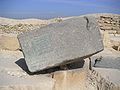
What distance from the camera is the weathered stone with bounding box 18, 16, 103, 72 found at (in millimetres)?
5211

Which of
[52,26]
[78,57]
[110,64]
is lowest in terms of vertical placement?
[110,64]

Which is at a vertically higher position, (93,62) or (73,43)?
(73,43)

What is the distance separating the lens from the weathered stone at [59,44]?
5211 mm

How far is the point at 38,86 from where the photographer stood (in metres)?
4.71

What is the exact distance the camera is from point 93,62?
22.1 feet

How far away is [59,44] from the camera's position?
5266mm

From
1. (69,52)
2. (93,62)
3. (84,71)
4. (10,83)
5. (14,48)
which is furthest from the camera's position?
(14,48)

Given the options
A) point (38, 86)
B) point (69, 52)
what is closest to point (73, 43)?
point (69, 52)

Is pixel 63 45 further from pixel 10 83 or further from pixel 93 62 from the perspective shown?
pixel 93 62

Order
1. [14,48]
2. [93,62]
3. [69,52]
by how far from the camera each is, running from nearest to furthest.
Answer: [69,52] < [93,62] < [14,48]

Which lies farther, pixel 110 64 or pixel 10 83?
pixel 110 64

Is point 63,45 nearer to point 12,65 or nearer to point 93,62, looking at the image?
point 12,65

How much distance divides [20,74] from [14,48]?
260 centimetres

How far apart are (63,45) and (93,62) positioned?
1729 mm
